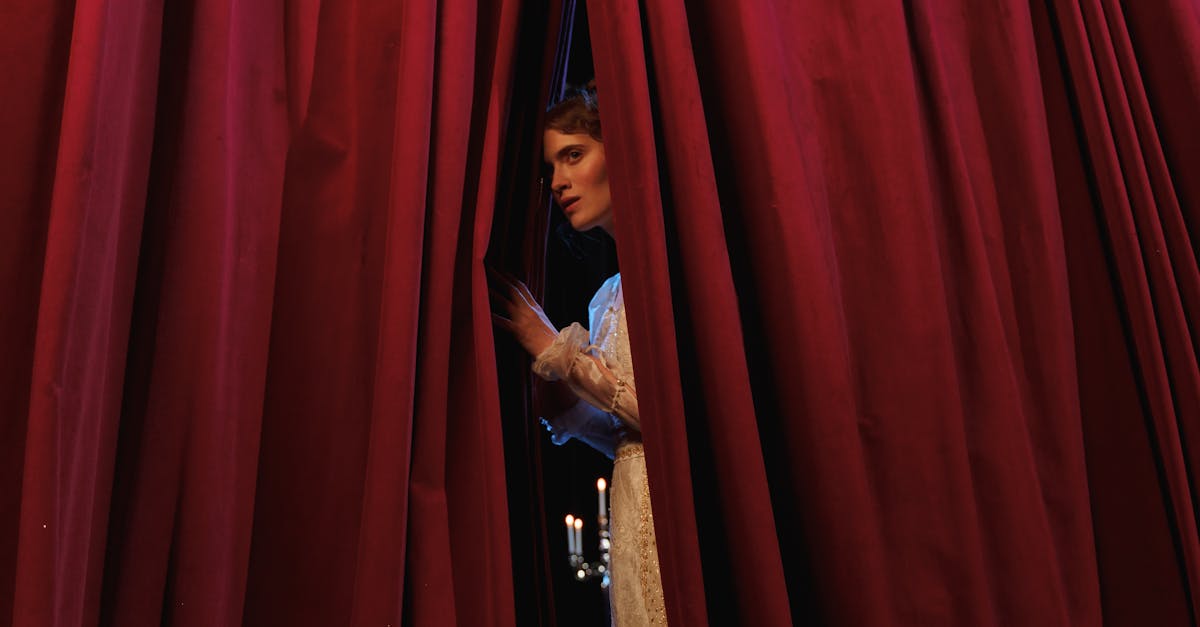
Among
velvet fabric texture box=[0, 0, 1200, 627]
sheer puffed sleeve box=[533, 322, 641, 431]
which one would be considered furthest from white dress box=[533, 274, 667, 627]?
velvet fabric texture box=[0, 0, 1200, 627]

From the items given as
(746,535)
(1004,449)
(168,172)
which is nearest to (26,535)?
(168,172)

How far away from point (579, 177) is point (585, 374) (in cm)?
38

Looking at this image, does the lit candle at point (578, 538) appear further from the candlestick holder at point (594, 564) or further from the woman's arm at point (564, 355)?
the woman's arm at point (564, 355)

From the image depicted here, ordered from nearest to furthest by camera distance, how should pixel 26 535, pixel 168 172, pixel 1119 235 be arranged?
1. pixel 26 535
2. pixel 168 172
3. pixel 1119 235

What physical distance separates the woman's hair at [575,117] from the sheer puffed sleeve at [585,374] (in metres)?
0.39

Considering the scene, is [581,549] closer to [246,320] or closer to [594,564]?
[594,564]

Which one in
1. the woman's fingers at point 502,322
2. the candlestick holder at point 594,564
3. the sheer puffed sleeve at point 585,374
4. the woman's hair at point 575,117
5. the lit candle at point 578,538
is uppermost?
the woman's hair at point 575,117

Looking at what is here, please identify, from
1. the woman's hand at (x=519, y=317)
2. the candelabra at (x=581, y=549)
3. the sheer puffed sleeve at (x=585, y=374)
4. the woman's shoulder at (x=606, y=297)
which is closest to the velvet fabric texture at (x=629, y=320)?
the woman's hand at (x=519, y=317)

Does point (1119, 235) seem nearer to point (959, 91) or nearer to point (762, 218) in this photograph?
point (959, 91)

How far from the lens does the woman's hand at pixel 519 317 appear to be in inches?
49.3

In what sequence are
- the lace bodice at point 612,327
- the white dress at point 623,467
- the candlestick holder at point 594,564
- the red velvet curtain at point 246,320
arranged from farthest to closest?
the candlestick holder at point 594,564
the lace bodice at point 612,327
the white dress at point 623,467
the red velvet curtain at point 246,320

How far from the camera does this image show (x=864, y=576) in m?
0.87

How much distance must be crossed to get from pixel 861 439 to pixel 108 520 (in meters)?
0.79

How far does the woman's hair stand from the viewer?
1.49m
